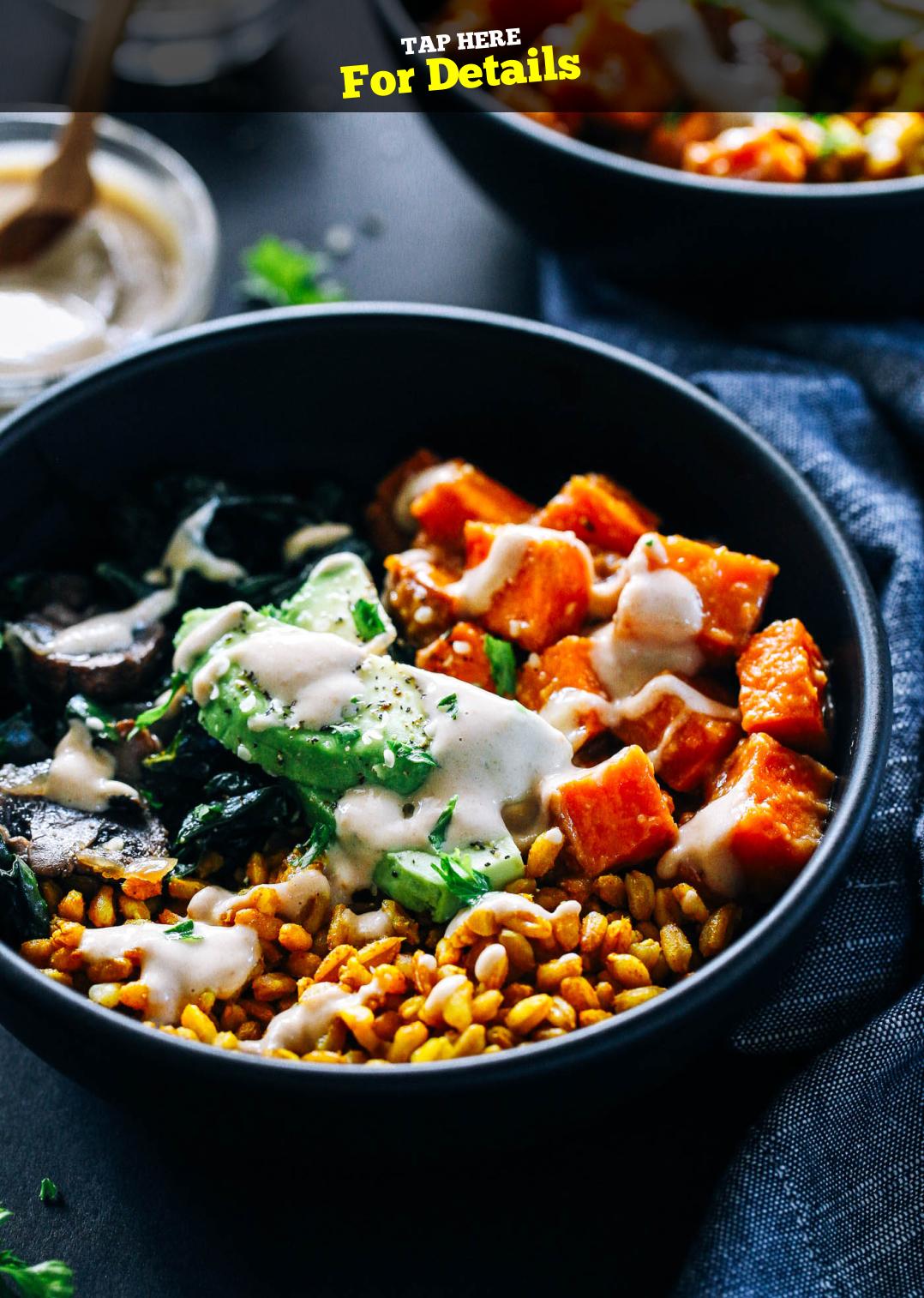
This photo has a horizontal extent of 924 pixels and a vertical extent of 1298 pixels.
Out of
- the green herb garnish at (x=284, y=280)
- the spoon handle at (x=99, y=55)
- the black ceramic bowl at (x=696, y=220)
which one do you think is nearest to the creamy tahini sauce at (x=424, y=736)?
the black ceramic bowl at (x=696, y=220)

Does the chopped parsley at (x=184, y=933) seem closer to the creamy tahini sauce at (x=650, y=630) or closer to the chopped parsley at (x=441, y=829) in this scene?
the chopped parsley at (x=441, y=829)

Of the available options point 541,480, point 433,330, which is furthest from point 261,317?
point 541,480

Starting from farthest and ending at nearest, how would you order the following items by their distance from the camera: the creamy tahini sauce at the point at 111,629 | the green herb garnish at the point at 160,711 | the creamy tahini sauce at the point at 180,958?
the creamy tahini sauce at the point at 111,629
the green herb garnish at the point at 160,711
the creamy tahini sauce at the point at 180,958

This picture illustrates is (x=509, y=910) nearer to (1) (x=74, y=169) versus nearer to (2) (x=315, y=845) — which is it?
(2) (x=315, y=845)

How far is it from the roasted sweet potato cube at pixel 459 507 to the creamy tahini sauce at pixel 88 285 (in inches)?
53.9

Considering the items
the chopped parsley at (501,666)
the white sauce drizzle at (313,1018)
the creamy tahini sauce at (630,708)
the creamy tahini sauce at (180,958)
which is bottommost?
the white sauce drizzle at (313,1018)

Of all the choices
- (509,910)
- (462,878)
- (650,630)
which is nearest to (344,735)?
(462,878)

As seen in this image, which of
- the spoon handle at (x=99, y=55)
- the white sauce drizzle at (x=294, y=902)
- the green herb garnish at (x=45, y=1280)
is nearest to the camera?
the green herb garnish at (x=45, y=1280)

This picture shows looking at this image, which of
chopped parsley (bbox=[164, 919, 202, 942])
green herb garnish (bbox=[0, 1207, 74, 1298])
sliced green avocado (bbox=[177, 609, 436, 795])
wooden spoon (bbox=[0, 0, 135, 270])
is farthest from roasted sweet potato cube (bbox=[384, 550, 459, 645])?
wooden spoon (bbox=[0, 0, 135, 270])

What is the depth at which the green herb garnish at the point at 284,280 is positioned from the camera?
14.4ft

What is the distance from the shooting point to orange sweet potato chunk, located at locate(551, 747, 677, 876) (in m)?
2.64

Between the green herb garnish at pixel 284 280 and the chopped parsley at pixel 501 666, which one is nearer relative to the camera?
the chopped parsley at pixel 501 666

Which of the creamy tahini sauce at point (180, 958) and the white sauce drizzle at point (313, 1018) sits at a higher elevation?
the creamy tahini sauce at point (180, 958)

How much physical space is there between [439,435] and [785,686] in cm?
121
